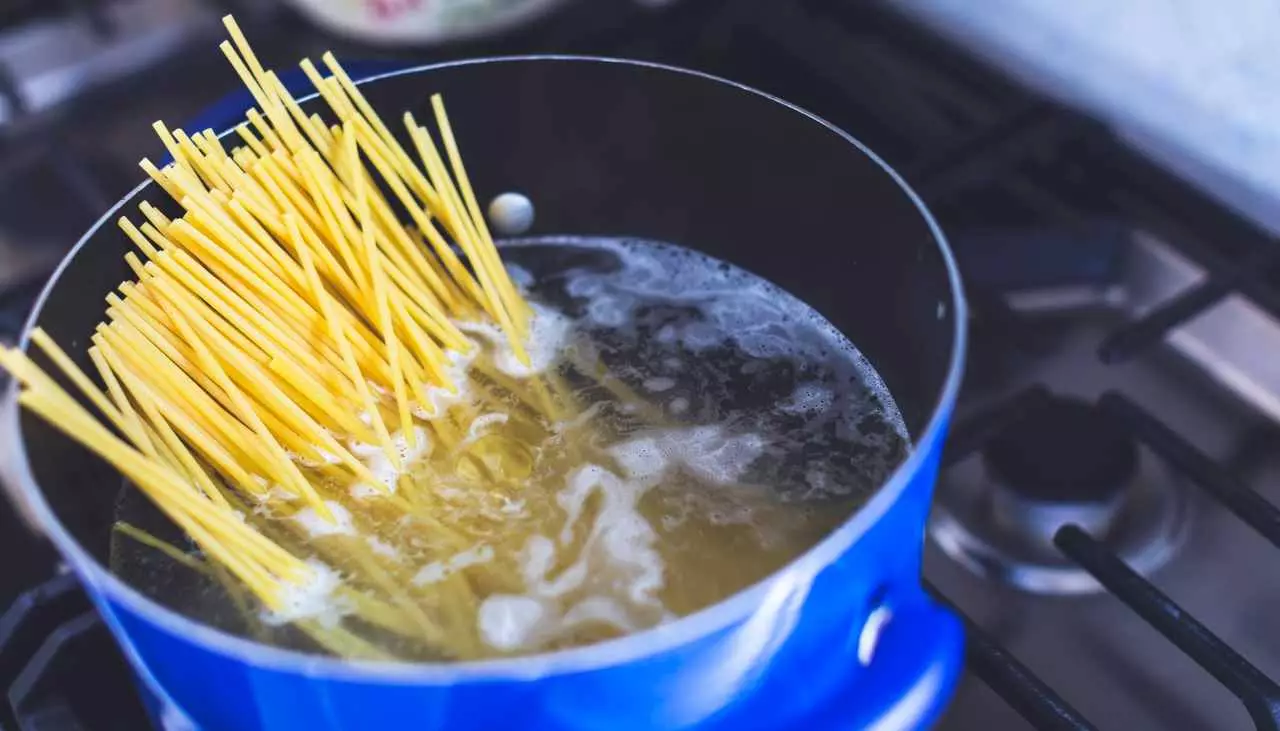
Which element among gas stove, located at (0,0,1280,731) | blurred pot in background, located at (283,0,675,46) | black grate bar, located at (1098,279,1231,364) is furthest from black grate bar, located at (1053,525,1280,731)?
blurred pot in background, located at (283,0,675,46)

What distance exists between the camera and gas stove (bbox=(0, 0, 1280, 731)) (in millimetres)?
546

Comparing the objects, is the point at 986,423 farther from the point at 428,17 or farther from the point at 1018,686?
the point at 428,17

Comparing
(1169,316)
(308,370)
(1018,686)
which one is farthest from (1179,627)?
(308,370)

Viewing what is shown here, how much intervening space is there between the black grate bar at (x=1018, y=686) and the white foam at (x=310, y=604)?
256mm

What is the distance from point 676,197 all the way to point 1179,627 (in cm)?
33

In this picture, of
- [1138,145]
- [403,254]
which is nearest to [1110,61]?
[1138,145]

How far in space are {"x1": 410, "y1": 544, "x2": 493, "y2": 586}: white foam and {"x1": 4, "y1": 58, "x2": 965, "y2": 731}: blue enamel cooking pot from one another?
3.7 inches

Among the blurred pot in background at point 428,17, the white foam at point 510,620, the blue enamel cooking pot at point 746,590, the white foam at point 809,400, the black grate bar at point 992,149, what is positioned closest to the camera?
the blue enamel cooking pot at point 746,590

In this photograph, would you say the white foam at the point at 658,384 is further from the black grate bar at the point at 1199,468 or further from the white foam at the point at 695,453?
the black grate bar at the point at 1199,468

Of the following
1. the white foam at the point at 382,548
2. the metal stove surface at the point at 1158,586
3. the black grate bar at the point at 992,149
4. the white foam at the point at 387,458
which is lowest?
the metal stove surface at the point at 1158,586

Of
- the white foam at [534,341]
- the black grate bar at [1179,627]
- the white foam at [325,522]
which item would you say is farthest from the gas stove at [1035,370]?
the white foam at [534,341]

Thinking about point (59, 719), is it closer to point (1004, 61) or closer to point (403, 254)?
point (403, 254)

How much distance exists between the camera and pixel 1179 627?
51 centimetres

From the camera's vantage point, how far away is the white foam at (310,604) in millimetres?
489
